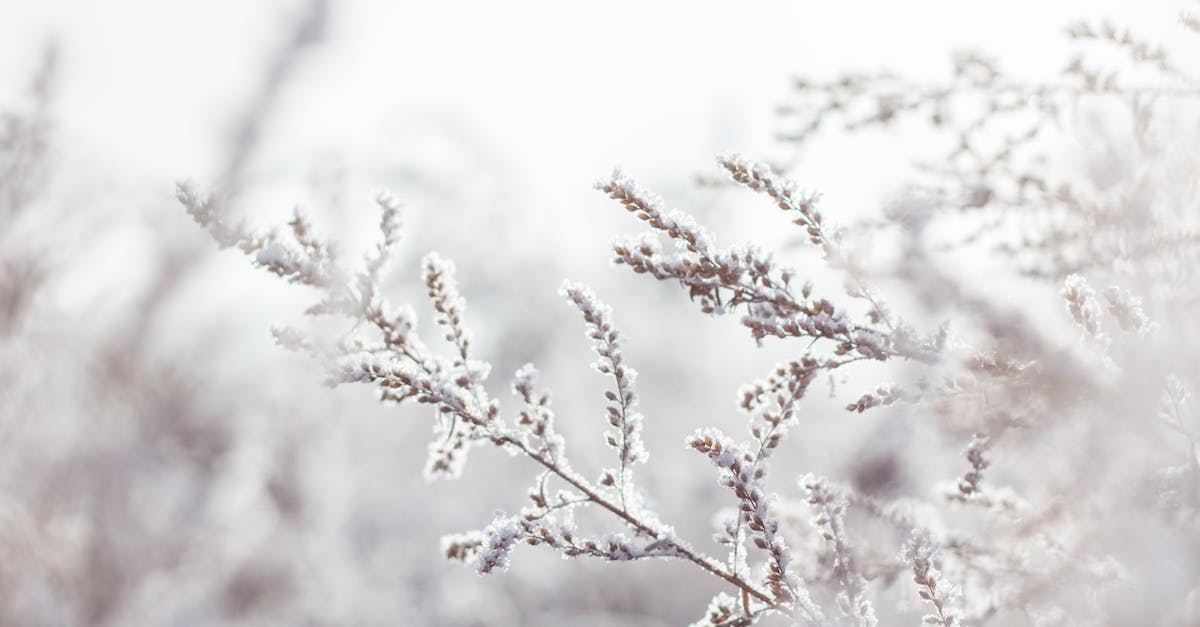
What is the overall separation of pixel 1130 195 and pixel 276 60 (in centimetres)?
641

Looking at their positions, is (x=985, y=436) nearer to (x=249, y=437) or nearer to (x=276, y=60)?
(x=249, y=437)

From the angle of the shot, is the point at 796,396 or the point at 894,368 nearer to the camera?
the point at 796,396

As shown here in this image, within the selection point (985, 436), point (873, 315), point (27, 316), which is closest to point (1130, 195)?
point (985, 436)

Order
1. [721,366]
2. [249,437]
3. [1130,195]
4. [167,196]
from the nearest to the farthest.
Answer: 1. [167,196]
2. [1130,195]
3. [249,437]
4. [721,366]

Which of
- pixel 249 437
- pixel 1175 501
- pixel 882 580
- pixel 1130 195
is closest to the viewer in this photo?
pixel 1175 501

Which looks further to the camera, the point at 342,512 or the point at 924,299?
the point at 342,512

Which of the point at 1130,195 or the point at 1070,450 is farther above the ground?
the point at 1130,195

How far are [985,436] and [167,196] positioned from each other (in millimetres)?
1744

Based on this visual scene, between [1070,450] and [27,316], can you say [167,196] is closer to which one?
[1070,450]

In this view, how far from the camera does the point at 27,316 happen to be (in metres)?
4.63

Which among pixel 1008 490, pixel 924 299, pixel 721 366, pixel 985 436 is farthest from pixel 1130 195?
pixel 721 366

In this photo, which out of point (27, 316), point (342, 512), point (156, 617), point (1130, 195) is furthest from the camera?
point (342, 512)

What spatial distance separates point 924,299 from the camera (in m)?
2.20

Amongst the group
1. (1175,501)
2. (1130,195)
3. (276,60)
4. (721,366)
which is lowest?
(1175,501)
